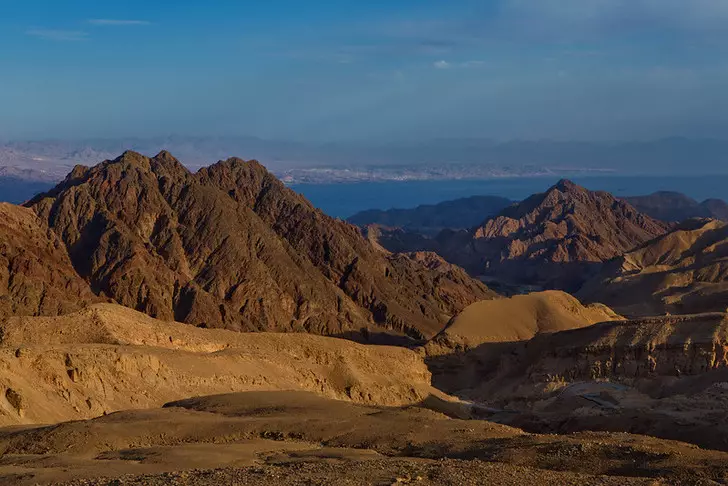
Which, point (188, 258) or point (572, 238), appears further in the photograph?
point (572, 238)

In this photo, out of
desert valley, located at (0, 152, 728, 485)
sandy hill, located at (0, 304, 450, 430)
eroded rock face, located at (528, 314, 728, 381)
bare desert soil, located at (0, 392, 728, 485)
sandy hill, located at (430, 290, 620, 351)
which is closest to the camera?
bare desert soil, located at (0, 392, 728, 485)

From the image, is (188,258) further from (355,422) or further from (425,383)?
(355,422)

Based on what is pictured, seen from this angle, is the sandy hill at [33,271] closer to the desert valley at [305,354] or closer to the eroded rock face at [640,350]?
the desert valley at [305,354]

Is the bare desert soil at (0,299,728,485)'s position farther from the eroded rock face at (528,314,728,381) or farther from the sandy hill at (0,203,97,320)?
the sandy hill at (0,203,97,320)

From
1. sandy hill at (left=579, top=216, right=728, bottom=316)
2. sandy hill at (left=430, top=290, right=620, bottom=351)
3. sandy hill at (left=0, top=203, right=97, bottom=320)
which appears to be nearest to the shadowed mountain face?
sandy hill at (left=0, top=203, right=97, bottom=320)

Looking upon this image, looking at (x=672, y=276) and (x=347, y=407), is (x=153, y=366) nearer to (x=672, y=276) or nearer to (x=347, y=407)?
(x=347, y=407)

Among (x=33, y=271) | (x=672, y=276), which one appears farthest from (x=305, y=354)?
(x=672, y=276)

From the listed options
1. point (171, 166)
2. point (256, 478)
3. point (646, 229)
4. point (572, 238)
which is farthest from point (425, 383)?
point (646, 229)
